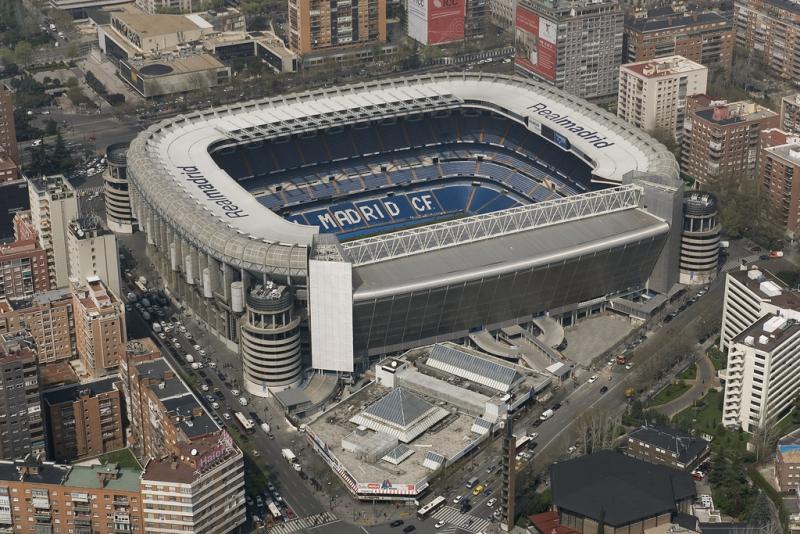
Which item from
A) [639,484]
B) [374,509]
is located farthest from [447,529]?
[639,484]

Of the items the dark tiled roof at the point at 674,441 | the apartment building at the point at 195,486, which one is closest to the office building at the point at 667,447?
the dark tiled roof at the point at 674,441

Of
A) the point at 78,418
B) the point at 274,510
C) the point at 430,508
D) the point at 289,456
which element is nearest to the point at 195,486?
the point at 274,510

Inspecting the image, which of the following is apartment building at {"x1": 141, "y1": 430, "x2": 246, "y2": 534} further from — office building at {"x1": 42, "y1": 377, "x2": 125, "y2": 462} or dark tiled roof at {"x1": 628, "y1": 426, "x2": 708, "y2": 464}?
dark tiled roof at {"x1": 628, "y1": 426, "x2": 708, "y2": 464}

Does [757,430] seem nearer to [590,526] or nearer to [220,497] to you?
[590,526]

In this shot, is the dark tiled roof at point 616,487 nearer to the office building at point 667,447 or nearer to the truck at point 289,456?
the office building at point 667,447

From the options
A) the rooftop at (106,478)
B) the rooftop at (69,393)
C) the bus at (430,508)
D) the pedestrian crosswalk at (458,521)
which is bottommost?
the pedestrian crosswalk at (458,521)

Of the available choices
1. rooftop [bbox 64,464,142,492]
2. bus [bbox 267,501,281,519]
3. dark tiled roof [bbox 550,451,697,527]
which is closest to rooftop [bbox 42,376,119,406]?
rooftop [bbox 64,464,142,492]

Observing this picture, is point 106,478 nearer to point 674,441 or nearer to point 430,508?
point 430,508
